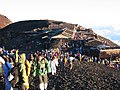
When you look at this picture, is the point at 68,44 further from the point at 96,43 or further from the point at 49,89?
the point at 49,89

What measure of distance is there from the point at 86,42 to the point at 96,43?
7.71ft

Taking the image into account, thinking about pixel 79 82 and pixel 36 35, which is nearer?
pixel 79 82

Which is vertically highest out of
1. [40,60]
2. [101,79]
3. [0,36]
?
[40,60]

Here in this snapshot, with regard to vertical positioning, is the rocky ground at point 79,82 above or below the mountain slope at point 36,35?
above

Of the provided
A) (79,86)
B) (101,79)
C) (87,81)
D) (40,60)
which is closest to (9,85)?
(40,60)

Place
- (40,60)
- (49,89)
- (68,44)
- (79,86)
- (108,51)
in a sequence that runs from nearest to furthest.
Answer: (40,60), (49,89), (79,86), (108,51), (68,44)

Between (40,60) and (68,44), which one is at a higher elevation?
(40,60)

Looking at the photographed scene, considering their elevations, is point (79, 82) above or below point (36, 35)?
above

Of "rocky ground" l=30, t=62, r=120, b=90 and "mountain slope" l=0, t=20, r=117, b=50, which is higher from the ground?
"rocky ground" l=30, t=62, r=120, b=90

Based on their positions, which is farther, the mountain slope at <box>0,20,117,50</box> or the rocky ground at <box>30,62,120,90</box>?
the mountain slope at <box>0,20,117,50</box>

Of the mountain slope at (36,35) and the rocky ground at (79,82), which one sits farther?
the mountain slope at (36,35)

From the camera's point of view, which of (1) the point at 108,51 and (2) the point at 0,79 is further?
(1) the point at 108,51

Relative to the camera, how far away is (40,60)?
24969 mm

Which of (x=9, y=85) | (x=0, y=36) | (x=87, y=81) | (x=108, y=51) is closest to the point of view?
(x=9, y=85)
